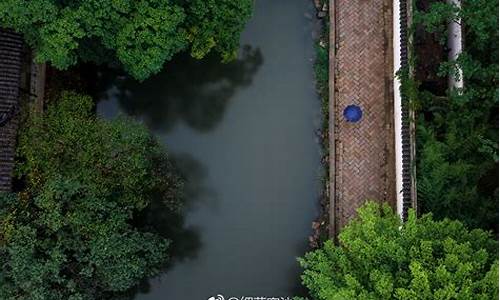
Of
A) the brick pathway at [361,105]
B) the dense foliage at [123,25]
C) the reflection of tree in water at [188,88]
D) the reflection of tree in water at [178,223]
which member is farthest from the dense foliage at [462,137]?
the reflection of tree in water at [178,223]

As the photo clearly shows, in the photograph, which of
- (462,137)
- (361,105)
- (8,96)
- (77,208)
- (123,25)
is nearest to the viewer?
(123,25)

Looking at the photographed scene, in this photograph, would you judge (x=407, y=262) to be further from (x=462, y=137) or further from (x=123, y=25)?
(x=123, y=25)

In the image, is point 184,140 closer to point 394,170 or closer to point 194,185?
point 194,185

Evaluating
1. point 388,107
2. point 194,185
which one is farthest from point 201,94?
point 388,107

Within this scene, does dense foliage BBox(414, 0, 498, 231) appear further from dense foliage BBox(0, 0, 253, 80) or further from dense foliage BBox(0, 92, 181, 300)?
dense foliage BBox(0, 92, 181, 300)

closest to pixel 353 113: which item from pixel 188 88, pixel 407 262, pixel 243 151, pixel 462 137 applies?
pixel 462 137

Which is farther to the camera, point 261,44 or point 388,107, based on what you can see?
point 261,44

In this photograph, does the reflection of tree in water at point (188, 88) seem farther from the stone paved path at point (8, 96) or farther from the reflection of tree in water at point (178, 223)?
the stone paved path at point (8, 96)

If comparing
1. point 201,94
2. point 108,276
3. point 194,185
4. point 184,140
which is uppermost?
point 201,94
